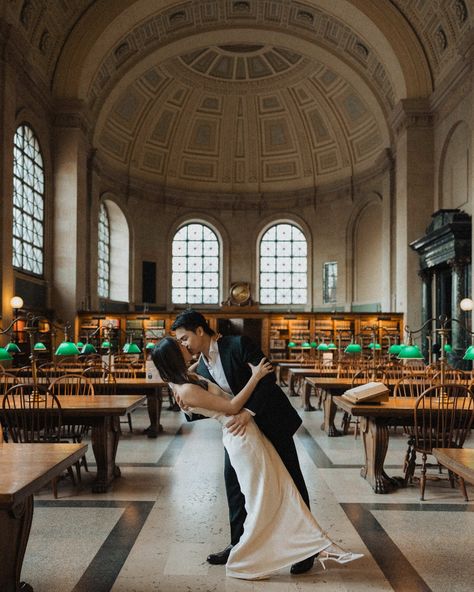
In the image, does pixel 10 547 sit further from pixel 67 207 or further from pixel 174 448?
pixel 67 207

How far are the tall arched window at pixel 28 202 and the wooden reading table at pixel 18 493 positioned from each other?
12643 millimetres

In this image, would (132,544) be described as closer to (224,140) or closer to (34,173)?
(34,173)

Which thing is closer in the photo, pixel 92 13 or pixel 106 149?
pixel 92 13

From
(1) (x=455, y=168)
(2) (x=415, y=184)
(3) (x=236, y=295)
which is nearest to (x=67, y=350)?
(1) (x=455, y=168)

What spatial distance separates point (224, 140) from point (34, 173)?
1114 centimetres

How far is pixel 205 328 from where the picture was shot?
3.61 m

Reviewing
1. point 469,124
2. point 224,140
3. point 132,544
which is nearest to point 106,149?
point 224,140

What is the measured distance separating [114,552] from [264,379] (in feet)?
5.74

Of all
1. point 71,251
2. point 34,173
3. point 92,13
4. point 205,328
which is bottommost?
point 205,328

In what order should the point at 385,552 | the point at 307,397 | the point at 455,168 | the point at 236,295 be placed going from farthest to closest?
the point at 236,295, the point at 455,168, the point at 307,397, the point at 385,552

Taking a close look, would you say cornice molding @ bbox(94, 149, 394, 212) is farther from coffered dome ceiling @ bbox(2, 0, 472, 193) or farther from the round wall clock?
the round wall clock

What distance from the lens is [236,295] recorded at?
2603cm

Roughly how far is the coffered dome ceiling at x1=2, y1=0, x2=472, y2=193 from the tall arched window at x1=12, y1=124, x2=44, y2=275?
218 centimetres

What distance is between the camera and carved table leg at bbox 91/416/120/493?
5.73 m
